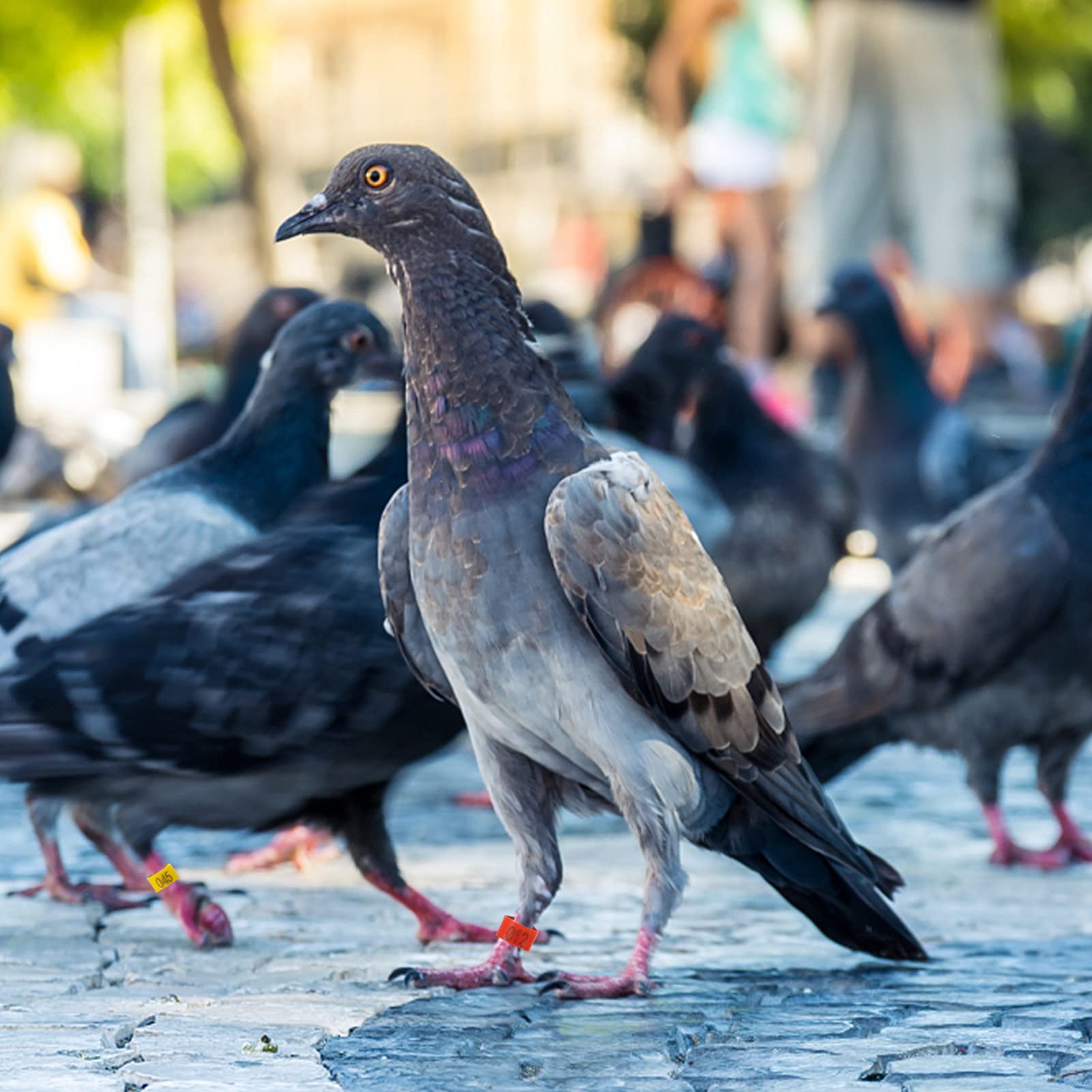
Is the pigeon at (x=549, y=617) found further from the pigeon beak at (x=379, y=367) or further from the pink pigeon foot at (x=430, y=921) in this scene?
the pigeon beak at (x=379, y=367)

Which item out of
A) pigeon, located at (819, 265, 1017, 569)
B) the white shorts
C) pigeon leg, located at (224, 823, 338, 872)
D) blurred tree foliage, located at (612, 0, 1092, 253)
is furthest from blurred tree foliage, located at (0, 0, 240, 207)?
pigeon leg, located at (224, 823, 338, 872)

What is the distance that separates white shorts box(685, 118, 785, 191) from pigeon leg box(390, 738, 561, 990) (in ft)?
29.9

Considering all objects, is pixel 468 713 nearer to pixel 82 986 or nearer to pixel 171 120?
pixel 82 986

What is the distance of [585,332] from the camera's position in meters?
14.4

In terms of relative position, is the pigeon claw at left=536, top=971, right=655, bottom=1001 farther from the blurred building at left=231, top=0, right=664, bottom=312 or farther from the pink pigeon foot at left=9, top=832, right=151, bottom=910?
the blurred building at left=231, top=0, right=664, bottom=312

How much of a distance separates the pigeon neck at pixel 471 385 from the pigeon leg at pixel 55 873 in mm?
1620

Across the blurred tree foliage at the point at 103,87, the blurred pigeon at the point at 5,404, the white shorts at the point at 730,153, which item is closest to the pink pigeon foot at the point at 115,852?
the blurred pigeon at the point at 5,404

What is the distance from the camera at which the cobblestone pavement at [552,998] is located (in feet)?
11.6

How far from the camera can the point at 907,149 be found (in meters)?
12.4

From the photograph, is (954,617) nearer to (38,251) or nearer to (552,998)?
(552,998)

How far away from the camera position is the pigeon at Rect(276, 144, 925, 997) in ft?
12.5

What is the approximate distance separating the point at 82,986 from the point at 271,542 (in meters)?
1.05

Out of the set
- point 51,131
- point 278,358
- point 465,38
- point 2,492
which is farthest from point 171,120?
point 278,358

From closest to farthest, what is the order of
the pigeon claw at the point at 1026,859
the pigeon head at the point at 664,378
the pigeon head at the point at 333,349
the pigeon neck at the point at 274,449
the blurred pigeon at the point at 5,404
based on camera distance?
the pigeon neck at the point at 274,449 < the pigeon head at the point at 333,349 < the pigeon claw at the point at 1026,859 < the pigeon head at the point at 664,378 < the blurred pigeon at the point at 5,404
